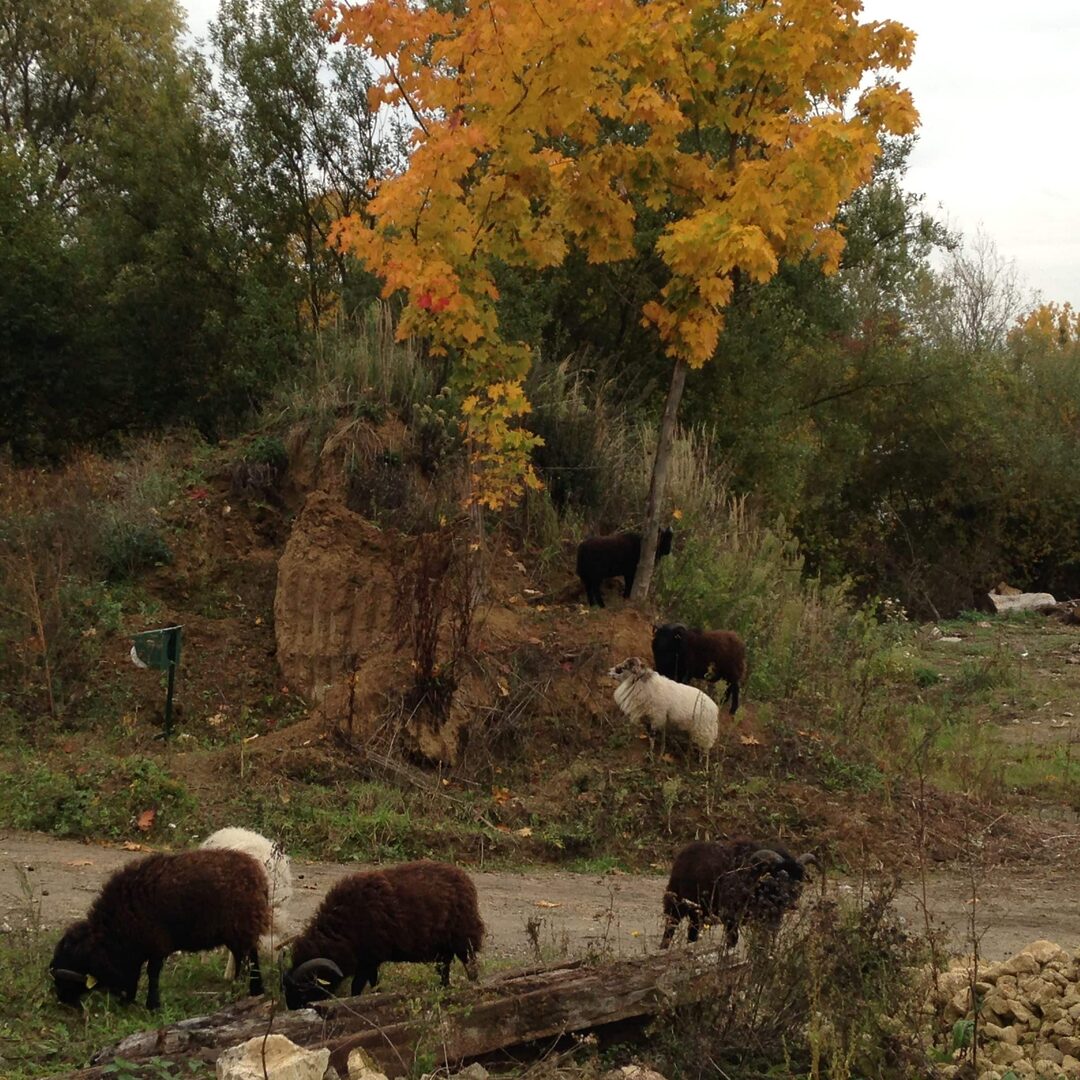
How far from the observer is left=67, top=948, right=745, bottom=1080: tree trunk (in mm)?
5602

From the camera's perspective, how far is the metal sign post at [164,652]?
1303 cm

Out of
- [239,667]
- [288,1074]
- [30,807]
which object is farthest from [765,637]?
[288,1074]

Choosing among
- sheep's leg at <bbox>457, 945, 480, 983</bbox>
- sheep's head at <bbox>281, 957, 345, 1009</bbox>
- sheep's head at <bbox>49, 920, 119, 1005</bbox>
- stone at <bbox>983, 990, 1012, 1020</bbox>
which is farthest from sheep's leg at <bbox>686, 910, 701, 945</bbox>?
sheep's head at <bbox>49, 920, 119, 1005</bbox>

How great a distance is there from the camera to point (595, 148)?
47.9ft

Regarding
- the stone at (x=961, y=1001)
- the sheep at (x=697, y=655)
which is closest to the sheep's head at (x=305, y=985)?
the stone at (x=961, y=1001)

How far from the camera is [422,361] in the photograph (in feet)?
58.1

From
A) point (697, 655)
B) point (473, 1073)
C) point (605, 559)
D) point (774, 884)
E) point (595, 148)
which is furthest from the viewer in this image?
point (605, 559)

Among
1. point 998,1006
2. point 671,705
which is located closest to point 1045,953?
point 998,1006

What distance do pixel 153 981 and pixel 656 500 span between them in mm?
9181

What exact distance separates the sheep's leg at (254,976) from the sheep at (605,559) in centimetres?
863

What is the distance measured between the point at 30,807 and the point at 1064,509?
31.6 meters

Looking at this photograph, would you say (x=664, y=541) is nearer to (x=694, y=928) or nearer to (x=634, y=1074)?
(x=694, y=928)

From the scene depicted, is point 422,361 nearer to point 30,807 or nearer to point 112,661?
point 112,661

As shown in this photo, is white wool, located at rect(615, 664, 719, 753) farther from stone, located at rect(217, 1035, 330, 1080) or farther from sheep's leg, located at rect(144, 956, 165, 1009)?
stone, located at rect(217, 1035, 330, 1080)
